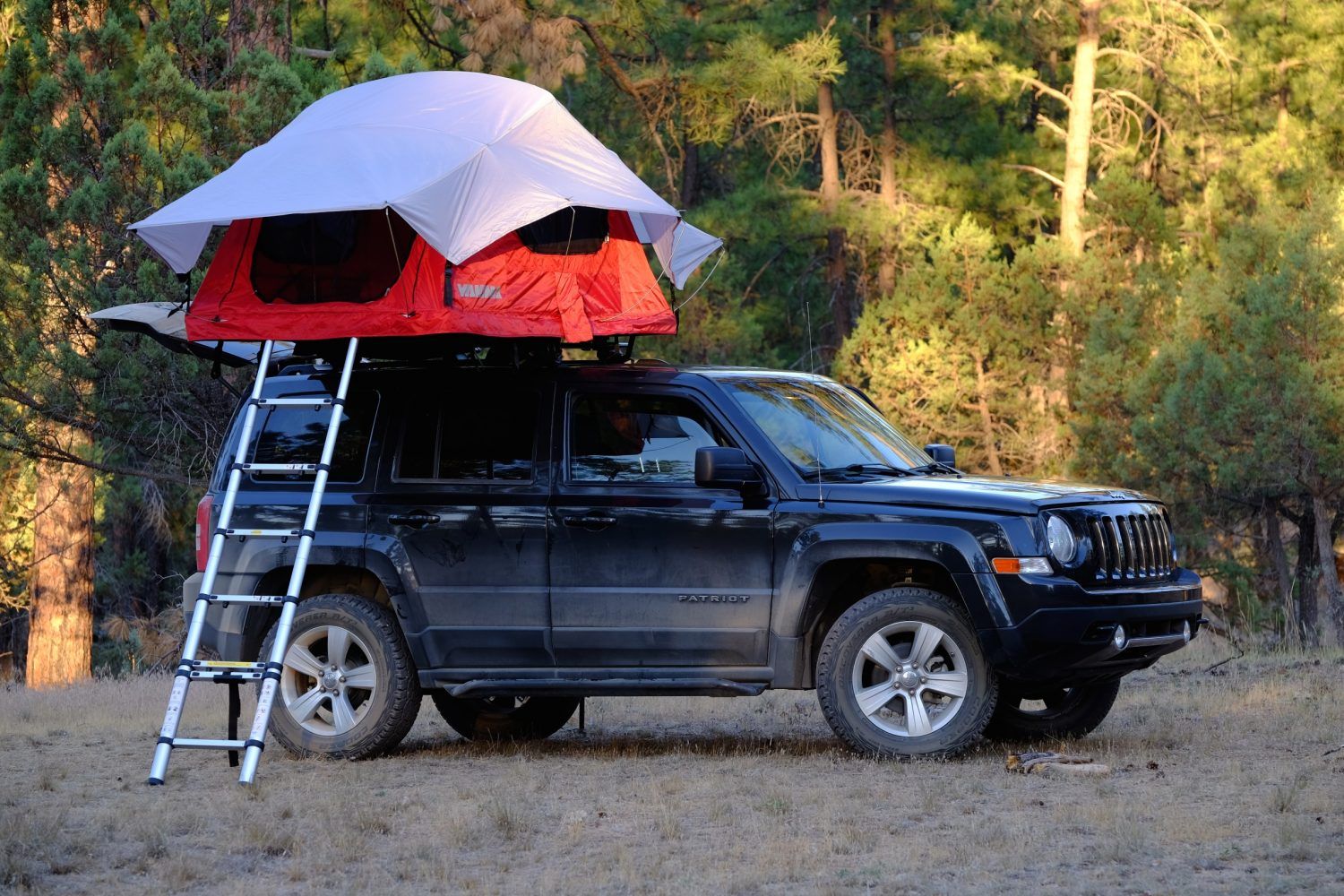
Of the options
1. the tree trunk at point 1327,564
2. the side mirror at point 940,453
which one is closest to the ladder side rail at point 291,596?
the side mirror at point 940,453

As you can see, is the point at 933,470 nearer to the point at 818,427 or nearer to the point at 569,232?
the point at 818,427

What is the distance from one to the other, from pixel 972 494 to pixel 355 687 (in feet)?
11.1

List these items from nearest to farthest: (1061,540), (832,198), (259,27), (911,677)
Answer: (1061,540) → (911,677) → (259,27) → (832,198)

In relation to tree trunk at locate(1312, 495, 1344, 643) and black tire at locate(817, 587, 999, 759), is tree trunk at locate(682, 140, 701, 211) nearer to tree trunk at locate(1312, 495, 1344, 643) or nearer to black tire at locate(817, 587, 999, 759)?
tree trunk at locate(1312, 495, 1344, 643)

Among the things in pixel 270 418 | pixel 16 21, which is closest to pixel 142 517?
pixel 16 21

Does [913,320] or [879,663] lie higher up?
[913,320]

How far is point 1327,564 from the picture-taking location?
66.1 feet

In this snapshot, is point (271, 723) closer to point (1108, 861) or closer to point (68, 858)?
point (68, 858)

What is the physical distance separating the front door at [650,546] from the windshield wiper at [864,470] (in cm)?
39

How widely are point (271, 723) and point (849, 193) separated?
23.8 meters

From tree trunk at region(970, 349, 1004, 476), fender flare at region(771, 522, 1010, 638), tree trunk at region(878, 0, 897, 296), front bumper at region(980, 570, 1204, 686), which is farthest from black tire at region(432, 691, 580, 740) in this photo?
tree trunk at region(878, 0, 897, 296)

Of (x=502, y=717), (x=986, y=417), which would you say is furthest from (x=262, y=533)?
(x=986, y=417)

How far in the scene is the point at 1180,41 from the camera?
97.4ft

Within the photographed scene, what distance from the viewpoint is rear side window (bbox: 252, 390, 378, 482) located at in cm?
938
